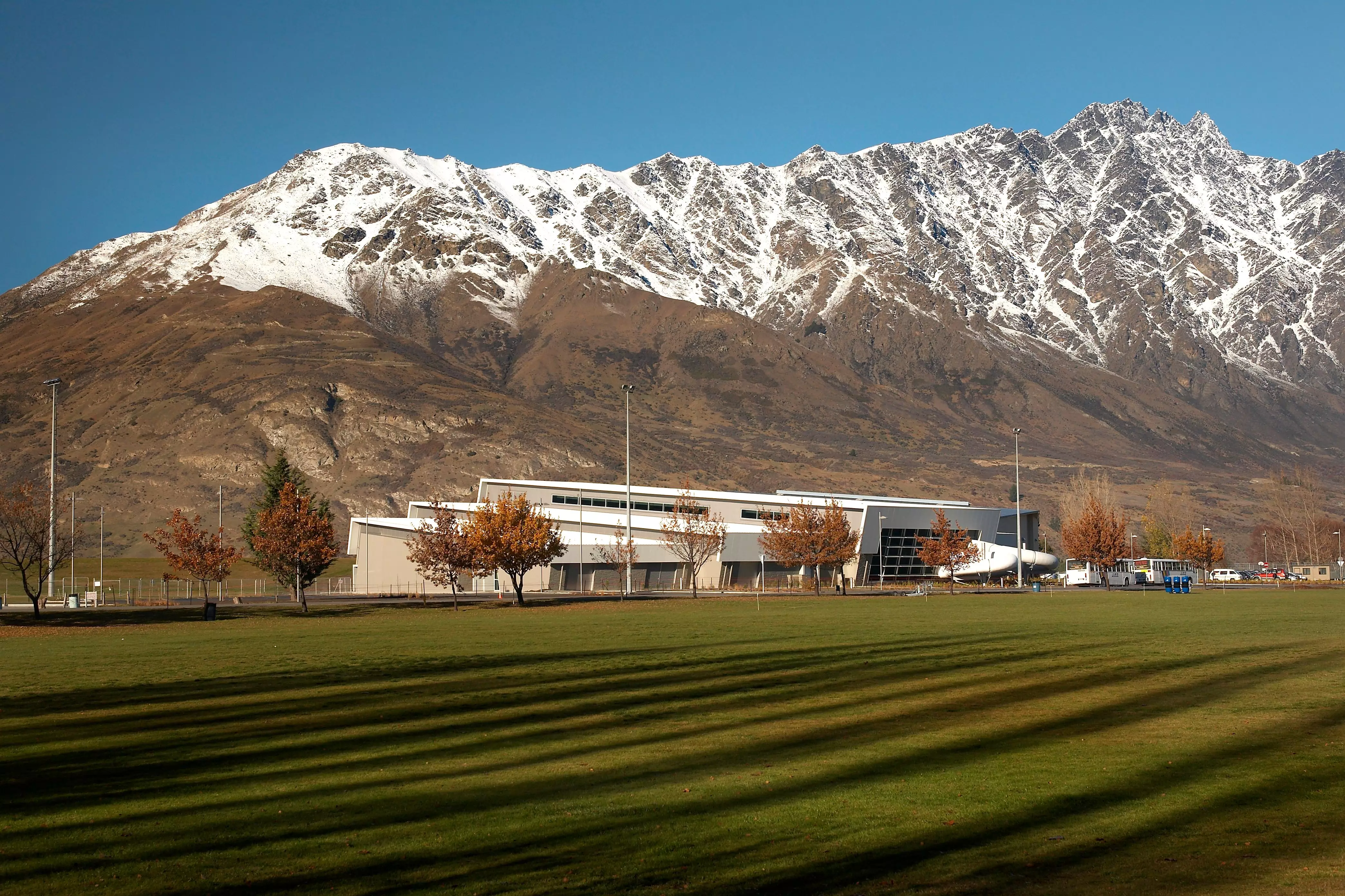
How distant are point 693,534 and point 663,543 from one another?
48.5ft

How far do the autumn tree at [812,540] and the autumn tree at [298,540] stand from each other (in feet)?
110

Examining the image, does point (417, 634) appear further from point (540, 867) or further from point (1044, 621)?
point (540, 867)

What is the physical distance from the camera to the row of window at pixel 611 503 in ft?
394

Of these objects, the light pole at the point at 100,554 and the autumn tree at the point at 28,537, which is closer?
the autumn tree at the point at 28,537

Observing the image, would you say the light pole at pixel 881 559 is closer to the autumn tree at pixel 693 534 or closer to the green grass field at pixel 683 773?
the autumn tree at pixel 693 534

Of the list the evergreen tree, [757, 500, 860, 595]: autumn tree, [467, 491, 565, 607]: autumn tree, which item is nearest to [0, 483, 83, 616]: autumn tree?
the evergreen tree

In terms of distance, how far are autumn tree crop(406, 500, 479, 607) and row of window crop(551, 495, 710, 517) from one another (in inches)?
1269

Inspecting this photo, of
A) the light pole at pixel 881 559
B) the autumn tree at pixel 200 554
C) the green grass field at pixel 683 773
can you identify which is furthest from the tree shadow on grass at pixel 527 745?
the light pole at pixel 881 559

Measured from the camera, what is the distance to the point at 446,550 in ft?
258

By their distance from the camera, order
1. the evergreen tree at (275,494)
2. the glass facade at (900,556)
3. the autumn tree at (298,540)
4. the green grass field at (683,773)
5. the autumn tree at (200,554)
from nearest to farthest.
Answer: the green grass field at (683,773)
the autumn tree at (298,540)
the autumn tree at (200,554)
the evergreen tree at (275,494)
the glass facade at (900,556)

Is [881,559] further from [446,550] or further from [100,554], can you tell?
[100,554]

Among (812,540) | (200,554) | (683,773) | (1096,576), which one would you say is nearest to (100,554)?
(200,554)

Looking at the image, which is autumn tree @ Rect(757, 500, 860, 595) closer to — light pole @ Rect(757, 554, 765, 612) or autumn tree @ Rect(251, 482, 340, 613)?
light pole @ Rect(757, 554, 765, 612)

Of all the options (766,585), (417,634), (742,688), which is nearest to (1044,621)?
(417,634)
